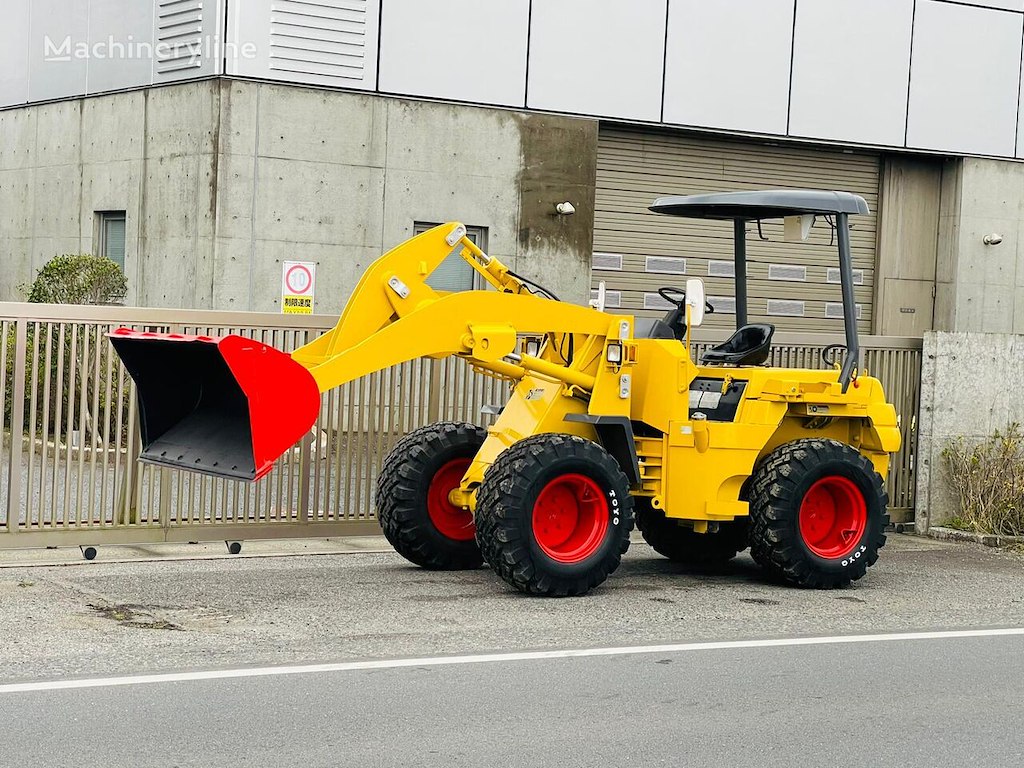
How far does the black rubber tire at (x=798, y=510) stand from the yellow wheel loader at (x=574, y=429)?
15 mm

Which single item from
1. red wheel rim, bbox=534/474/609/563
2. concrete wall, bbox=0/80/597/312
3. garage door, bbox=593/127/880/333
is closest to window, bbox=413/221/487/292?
concrete wall, bbox=0/80/597/312

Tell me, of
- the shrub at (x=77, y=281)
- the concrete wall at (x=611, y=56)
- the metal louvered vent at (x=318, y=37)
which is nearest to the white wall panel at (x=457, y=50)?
the concrete wall at (x=611, y=56)

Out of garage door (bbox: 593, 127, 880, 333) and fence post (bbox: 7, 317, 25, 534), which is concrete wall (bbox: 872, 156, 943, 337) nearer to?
garage door (bbox: 593, 127, 880, 333)

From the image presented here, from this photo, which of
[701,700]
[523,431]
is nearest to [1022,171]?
[523,431]

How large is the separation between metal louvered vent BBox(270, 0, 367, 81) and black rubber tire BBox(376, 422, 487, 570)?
Answer: 9396 millimetres

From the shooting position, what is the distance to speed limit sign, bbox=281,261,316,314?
18781 mm

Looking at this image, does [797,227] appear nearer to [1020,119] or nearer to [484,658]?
[484,658]

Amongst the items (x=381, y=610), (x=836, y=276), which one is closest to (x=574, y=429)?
(x=381, y=610)

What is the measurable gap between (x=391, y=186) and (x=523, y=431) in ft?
32.7

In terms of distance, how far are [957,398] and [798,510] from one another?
4.51 m

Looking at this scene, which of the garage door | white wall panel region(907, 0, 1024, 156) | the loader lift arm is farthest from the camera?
white wall panel region(907, 0, 1024, 156)

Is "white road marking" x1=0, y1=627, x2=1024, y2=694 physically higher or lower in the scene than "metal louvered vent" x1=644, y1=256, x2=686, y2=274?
lower

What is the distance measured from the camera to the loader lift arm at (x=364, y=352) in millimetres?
9664

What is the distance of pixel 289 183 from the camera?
1942 cm
